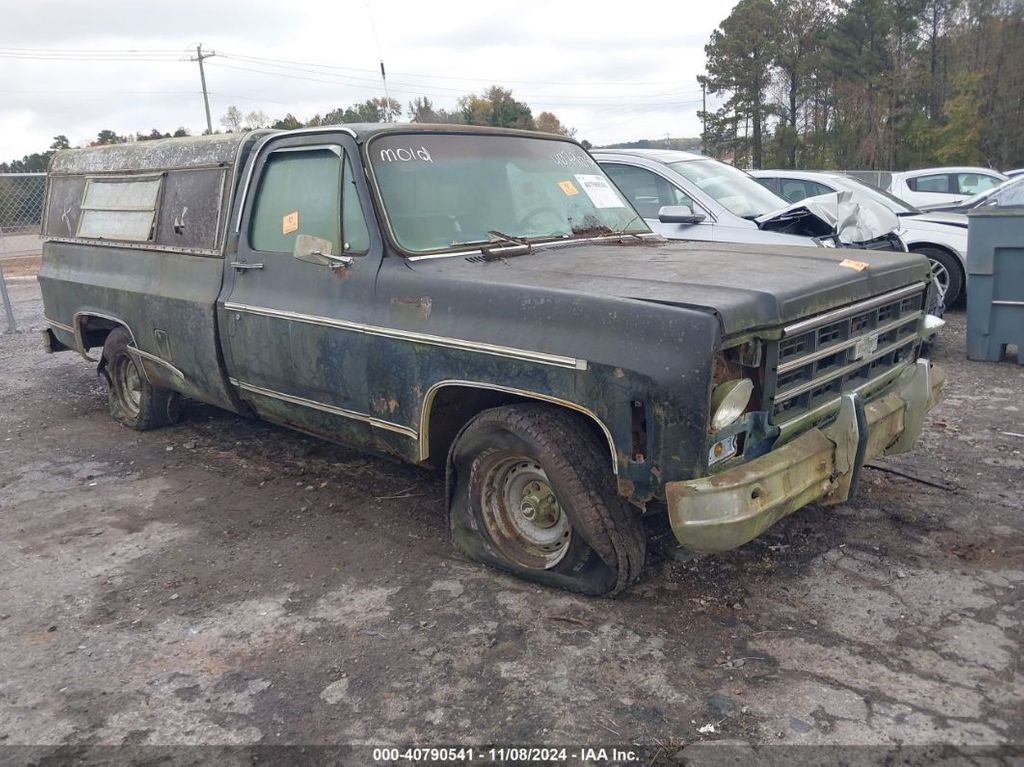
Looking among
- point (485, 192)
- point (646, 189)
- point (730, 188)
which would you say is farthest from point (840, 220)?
point (485, 192)

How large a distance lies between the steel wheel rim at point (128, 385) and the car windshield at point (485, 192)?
3.11 metres

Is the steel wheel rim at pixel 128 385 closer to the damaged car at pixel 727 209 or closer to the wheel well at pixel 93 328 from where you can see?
the wheel well at pixel 93 328

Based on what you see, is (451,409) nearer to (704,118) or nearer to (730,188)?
(730,188)

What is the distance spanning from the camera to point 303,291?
14.1 feet

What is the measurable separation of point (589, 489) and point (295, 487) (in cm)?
240

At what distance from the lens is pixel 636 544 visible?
11.1 ft

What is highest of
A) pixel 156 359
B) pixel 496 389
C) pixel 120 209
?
pixel 120 209

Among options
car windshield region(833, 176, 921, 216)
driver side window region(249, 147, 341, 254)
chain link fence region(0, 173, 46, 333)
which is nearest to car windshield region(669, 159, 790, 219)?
car windshield region(833, 176, 921, 216)

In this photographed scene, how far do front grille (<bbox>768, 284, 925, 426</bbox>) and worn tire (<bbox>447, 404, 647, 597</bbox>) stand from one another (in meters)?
0.72

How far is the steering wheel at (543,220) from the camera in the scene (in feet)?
14.2

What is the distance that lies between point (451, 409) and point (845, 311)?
1.74 m

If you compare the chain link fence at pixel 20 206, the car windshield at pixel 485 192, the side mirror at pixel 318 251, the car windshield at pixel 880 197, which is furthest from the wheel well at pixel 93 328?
the car windshield at pixel 880 197

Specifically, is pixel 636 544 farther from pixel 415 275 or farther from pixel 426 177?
pixel 426 177

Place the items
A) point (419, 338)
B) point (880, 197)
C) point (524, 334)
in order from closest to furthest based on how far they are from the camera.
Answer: point (524, 334), point (419, 338), point (880, 197)
